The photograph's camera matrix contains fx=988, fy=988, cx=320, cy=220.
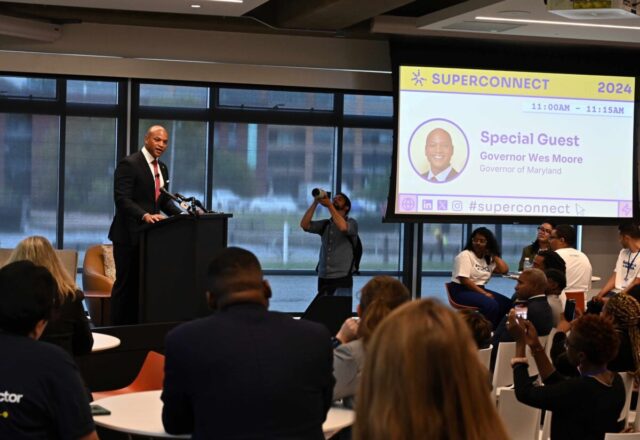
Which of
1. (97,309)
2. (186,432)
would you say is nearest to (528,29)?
(97,309)

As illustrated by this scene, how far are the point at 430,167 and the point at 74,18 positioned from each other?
4072mm

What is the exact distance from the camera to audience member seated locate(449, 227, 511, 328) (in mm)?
9445

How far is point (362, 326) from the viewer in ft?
12.1

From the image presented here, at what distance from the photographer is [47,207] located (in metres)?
11.0

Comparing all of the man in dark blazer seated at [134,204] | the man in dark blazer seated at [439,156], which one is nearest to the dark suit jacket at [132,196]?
the man in dark blazer seated at [134,204]

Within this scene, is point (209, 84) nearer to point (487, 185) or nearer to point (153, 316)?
point (487, 185)

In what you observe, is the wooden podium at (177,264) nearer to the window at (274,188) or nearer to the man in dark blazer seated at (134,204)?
the man in dark blazer seated at (134,204)

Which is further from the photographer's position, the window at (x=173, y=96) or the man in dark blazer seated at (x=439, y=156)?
the window at (x=173, y=96)

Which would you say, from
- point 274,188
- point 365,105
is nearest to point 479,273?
point 365,105

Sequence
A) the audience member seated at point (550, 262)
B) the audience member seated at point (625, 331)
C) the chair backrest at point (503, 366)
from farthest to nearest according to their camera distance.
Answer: the audience member seated at point (550, 262)
the chair backrest at point (503, 366)
the audience member seated at point (625, 331)

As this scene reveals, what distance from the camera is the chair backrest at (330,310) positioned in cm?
855

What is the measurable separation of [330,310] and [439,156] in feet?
9.51

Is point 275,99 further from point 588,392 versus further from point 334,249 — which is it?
point 588,392

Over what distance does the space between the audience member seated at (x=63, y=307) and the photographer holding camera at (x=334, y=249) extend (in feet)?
18.7
